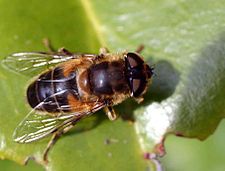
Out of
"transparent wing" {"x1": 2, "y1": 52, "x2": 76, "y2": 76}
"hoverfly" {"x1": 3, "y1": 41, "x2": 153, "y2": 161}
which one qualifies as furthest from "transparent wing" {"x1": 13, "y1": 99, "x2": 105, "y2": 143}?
"transparent wing" {"x1": 2, "y1": 52, "x2": 76, "y2": 76}

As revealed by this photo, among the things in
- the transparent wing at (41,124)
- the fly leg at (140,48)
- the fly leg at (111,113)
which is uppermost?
the fly leg at (140,48)

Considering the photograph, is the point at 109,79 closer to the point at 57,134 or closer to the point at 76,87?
the point at 76,87

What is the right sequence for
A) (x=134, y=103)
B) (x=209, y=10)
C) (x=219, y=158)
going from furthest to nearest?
1. (x=219, y=158)
2. (x=134, y=103)
3. (x=209, y=10)

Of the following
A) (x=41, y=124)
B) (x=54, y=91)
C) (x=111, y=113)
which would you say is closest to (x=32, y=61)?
(x=54, y=91)

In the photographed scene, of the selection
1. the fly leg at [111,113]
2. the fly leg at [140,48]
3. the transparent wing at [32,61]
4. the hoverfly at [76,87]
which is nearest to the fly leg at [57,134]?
the hoverfly at [76,87]

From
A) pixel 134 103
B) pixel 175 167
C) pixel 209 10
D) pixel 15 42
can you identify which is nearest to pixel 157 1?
pixel 209 10

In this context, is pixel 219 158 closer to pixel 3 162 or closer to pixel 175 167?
pixel 175 167

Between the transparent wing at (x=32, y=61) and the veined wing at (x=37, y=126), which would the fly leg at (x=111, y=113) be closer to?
the veined wing at (x=37, y=126)
